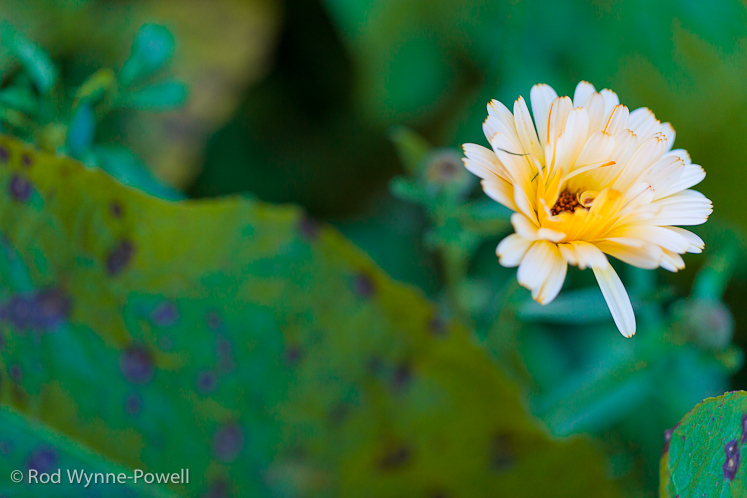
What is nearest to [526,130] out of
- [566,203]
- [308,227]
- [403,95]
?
[566,203]

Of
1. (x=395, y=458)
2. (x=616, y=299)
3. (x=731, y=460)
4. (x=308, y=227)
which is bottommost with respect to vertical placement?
(x=395, y=458)

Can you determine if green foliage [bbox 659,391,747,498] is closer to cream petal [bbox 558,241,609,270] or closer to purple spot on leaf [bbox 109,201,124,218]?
cream petal [bbox 558,241,609,270]

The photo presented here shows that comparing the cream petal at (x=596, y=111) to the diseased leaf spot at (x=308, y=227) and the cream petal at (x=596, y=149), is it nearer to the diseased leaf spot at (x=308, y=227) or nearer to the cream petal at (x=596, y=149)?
the cream petal at (x=596, y=149)

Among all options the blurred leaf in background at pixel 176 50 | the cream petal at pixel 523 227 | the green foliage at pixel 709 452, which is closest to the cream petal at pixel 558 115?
the cream petal at pixel 523 227

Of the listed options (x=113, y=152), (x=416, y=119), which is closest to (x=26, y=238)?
(x=113, y=152)

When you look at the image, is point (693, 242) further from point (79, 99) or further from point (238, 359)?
point (79, 99)

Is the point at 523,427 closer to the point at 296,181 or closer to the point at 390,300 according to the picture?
the point at 390,300
